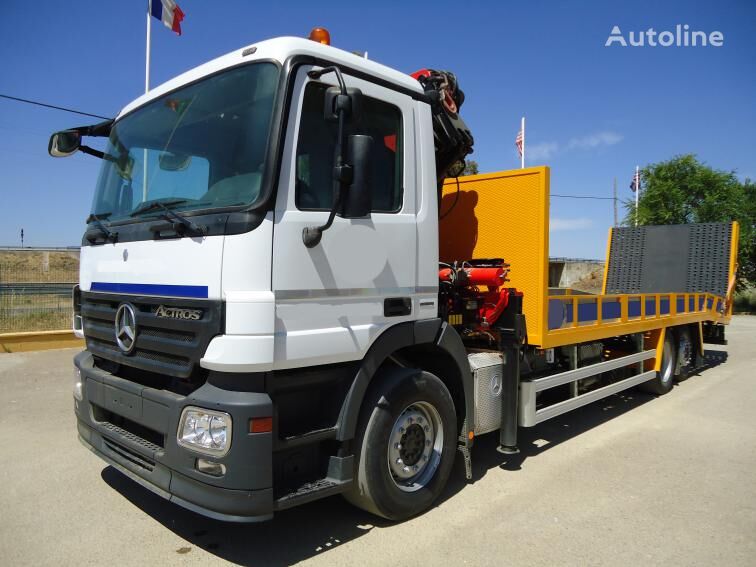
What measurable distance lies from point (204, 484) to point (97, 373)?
1281 millimetres

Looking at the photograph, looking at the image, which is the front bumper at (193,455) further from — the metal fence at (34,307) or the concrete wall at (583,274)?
the concrete wall at (583,274)

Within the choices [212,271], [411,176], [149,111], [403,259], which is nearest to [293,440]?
[212,271]

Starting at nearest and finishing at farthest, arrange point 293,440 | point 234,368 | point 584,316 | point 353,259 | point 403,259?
point 234,368 < point 293,440 < point 353,259 < point 403,259 < point 584,316

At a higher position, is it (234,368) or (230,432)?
(234,368)

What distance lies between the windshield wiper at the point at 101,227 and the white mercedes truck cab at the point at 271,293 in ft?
0.06

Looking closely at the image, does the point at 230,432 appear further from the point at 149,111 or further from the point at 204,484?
the point at 149,111

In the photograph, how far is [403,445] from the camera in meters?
3.59

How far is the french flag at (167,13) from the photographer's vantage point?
11508mm

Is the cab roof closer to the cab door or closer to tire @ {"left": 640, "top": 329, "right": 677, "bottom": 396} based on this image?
the cab door

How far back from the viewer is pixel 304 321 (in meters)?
2.90

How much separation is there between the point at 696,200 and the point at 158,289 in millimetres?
27657

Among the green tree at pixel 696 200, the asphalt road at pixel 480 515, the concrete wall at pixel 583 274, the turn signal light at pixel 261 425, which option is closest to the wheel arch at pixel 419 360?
the turn signal light at pixel 261 425

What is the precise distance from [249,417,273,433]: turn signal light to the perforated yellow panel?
2.61 m

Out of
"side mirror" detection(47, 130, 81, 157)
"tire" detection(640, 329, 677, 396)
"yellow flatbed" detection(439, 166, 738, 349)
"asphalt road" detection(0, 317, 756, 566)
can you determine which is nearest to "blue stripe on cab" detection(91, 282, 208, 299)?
"side mirror" detection(47, 130, 81, 157)
